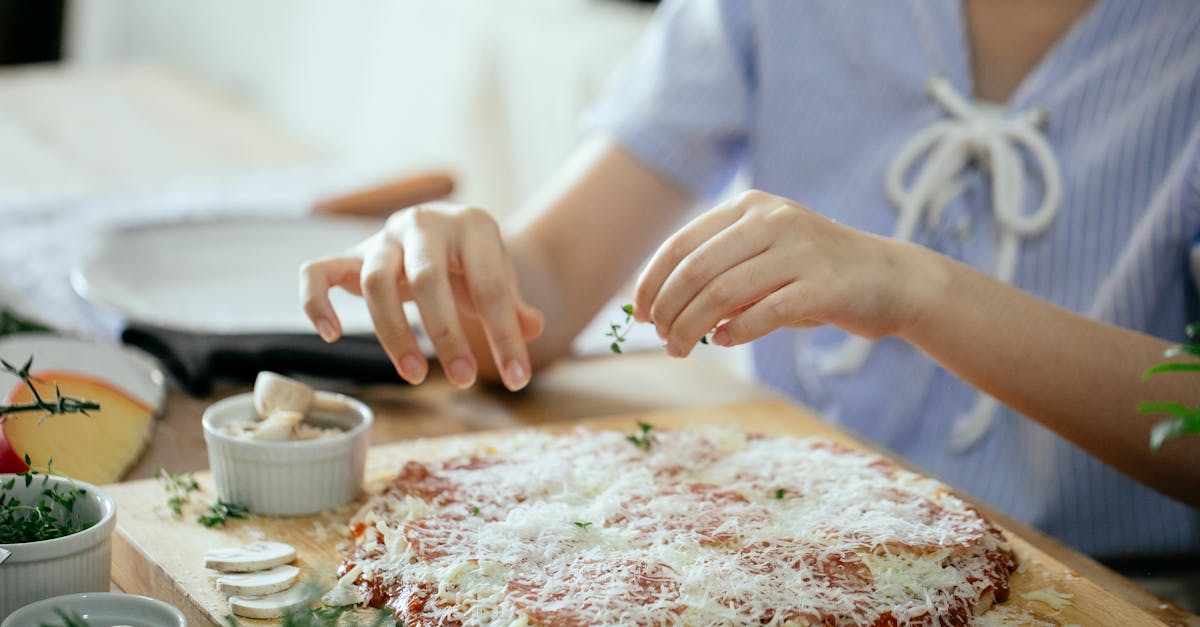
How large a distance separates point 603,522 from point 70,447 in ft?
1.52

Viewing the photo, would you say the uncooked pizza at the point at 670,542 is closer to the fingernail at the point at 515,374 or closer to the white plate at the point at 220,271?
the fingernail at the point at 515,374

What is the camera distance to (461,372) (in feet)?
3.40

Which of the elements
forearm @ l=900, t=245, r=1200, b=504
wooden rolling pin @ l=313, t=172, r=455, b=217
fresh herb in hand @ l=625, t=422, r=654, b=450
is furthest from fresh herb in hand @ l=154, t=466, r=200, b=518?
wooden rolling pin @ l=313, t=172, r=455, b=217

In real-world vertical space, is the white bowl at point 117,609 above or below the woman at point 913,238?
below

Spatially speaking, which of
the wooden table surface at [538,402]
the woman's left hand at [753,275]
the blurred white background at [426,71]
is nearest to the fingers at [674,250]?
the woman's left hand at [753,275]

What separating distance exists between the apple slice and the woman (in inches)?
9.2

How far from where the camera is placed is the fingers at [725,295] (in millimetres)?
938

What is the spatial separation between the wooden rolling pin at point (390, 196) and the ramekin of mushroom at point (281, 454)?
2.34ft

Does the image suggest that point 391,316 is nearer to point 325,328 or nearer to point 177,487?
point 325,328

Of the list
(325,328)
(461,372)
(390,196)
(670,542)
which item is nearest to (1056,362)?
(670,542)

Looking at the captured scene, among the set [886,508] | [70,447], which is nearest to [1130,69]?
[886,508]

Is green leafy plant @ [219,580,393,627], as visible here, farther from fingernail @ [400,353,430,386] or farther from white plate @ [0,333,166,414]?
white plate @ [0,333,166,414]

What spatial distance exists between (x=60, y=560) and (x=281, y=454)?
8.7 inches

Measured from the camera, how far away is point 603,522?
3.12 ft
